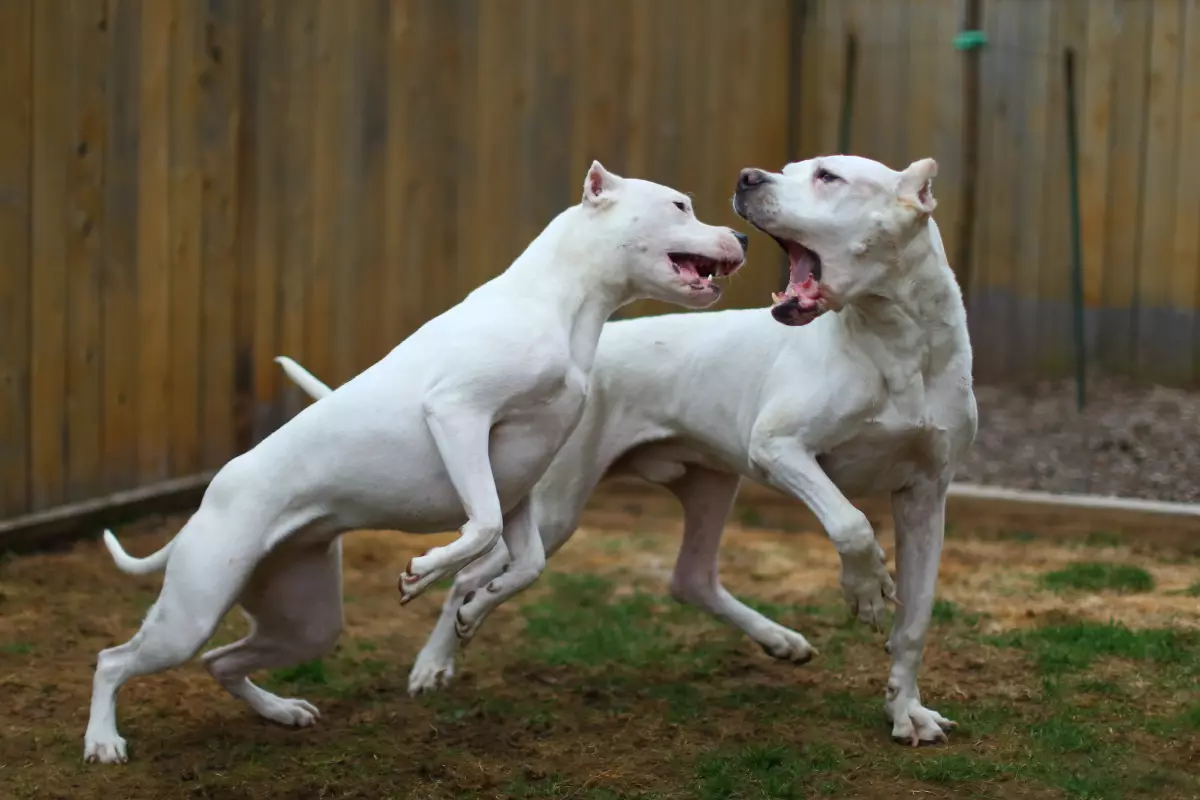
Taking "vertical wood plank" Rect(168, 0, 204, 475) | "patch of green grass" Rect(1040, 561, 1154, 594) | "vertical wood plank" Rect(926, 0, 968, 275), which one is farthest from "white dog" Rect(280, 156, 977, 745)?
"vertical wood plank" Rect(926, 0, 968, 275)

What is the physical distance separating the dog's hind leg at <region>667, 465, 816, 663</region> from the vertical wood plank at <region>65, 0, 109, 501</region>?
287cm

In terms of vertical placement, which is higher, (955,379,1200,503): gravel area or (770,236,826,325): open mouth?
(770,236,826,325): open mouth

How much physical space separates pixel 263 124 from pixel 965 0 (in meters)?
4.46

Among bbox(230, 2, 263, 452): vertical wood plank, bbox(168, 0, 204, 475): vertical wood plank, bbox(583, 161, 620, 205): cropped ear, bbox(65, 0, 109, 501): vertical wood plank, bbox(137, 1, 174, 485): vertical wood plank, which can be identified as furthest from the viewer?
bbox(230, 2, 263, 452): vertical wood plank

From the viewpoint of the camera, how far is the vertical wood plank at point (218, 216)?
7094 mm

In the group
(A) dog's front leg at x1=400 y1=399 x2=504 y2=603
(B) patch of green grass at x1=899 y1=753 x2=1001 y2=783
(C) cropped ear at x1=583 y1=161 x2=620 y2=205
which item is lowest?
(B) patch of green grass at x1=899 y1=753 x2=1001 y2=783

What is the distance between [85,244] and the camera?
6.52m

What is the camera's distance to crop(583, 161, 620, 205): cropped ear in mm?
4105

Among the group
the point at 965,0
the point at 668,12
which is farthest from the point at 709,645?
the point at 965,0

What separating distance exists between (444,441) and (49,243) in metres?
3.30

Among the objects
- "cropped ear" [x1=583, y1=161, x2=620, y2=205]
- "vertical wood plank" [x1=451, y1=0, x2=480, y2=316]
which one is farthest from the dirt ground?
"vertical wood plank" [x1=451, y1=0, x2=480, y2=316]

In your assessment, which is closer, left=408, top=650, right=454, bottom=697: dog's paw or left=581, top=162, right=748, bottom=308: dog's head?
left=581, top=162, right=748, bottom=308: dog's head

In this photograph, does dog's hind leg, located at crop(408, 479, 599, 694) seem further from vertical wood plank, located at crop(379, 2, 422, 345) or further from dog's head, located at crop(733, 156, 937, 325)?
vertical wood plank, located at crop(379, 2, 422, 345)

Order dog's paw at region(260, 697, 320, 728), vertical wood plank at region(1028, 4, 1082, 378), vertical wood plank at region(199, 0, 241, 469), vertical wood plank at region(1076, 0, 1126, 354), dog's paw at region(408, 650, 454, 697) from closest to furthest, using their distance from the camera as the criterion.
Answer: dog's paw at region(260, 697, 320, 728), dog's paw at region(408, 650, 454, 697), vertical wood plank at region(199, 0, 241, 469), vertical wood plank at region(1076, 0, 1126, 354), vertical wood plank at region(1028, 4, 1082, 378)
